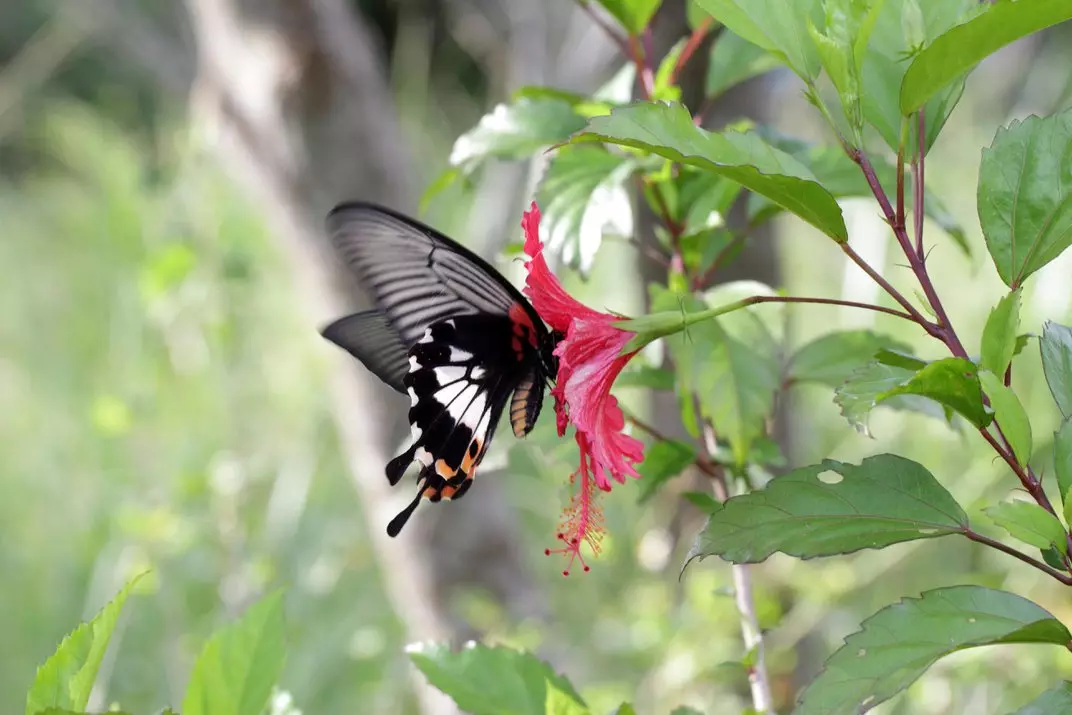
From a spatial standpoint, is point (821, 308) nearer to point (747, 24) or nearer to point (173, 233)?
point (173, 233)

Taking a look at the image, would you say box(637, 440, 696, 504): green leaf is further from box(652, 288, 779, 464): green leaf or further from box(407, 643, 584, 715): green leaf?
box(407, 643, 584, 715): green leaf

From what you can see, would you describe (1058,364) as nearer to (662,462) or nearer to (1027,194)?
(1027,194)

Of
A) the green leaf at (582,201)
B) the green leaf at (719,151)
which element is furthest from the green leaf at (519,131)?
the green leaf at (719,151)

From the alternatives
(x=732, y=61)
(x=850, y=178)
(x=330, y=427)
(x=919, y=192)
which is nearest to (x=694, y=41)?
(x=732, y=61)

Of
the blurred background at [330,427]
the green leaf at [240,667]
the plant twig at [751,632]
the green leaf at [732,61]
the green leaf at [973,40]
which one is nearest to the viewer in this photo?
the green leaf at [973,40]

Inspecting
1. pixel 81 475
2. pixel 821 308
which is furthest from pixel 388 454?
pixel 821 308

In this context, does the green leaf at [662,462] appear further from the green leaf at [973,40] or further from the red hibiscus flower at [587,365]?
the green leaf at [973,40]
